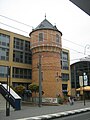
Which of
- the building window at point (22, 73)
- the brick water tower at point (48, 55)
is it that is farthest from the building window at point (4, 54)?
the brick water tower at point (48, 55)

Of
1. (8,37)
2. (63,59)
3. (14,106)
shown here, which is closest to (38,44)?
(8,37)

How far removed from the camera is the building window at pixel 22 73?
51.4 m

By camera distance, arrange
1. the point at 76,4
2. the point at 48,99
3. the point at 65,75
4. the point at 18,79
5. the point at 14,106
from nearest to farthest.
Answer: the point at 76,4 → the point at 14,106 → the point at 48,99 → the point at 18,79 → the point at 65,75

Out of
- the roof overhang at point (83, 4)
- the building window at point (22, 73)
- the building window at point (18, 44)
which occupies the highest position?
the building window at point (18, 44)

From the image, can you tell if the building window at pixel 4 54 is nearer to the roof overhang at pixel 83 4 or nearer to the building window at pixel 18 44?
the building window at pixel 18 44

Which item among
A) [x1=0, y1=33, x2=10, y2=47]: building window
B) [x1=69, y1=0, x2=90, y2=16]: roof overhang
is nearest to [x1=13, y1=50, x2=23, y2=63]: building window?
[x1=0, y1=33, x2=10, y2=47]: building window

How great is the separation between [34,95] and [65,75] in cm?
1807

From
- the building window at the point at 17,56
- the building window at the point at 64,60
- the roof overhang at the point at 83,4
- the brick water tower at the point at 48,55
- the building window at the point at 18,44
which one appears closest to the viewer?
the roof overhang at the point at 83,4

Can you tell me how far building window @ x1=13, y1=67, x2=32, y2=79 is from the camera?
5136 cm

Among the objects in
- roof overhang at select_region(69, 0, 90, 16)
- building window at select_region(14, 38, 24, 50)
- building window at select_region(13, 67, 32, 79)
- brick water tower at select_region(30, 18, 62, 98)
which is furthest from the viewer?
building window at select_region(14, 38, 24, 50)

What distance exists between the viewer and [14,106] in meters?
28.1

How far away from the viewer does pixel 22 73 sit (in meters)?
53.2

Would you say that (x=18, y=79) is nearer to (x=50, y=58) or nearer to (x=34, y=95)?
(x=34, y=95)

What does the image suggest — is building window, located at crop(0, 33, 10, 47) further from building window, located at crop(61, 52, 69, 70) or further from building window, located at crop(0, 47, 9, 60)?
building window, located at crop(61, 52, 69, 70)
